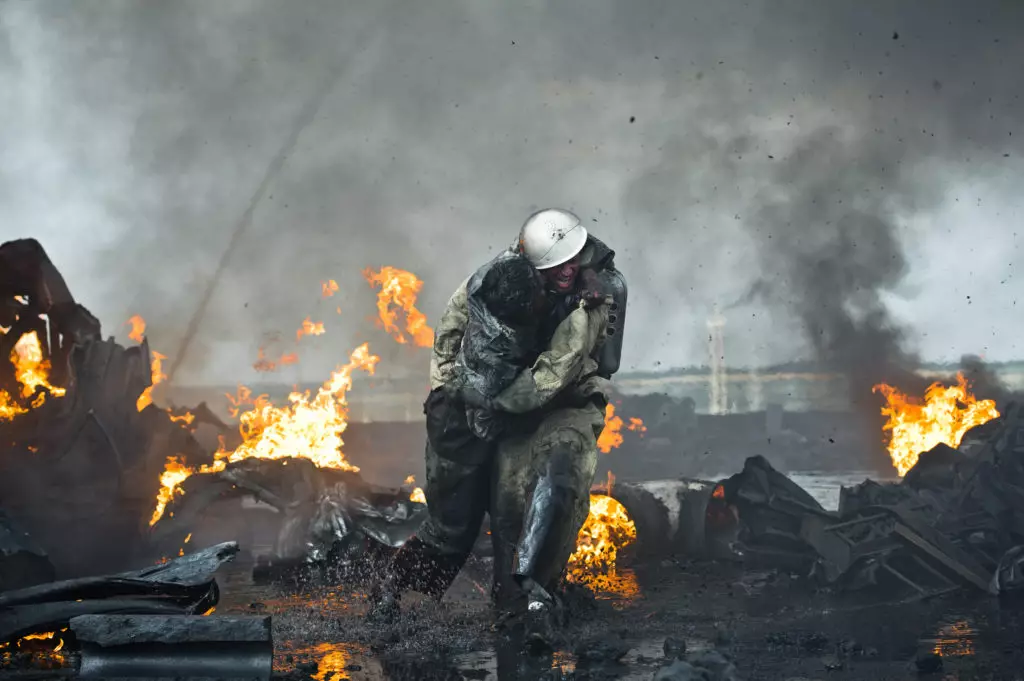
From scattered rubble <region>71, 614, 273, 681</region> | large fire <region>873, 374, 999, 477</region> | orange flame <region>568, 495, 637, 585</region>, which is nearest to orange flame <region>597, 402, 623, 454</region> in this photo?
large fire <region>873, 374, 999, 477</region>

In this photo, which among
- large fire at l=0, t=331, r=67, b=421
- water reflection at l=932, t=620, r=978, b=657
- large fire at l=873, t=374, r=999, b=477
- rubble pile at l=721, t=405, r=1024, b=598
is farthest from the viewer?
large fire at l=873, t=374, r=999, b=477

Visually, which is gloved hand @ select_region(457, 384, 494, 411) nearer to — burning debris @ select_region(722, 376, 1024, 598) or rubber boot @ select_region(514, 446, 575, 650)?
rubber boot @ select_region(514, 446, 575, 650)

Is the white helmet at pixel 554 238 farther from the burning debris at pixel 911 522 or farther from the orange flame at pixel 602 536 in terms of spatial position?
the orange flame at pixel 602 536

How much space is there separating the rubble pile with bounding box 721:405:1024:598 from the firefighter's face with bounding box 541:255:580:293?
294 centimetres

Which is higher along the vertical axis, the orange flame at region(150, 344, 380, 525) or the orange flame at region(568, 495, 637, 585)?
the orange flame at region(150, 344, 380, 525)

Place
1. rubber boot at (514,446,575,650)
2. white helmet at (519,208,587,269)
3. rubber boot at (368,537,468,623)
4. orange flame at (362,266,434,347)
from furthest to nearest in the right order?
orange flame at (362,266,434,347) → rubber boot at (368,537,468,623) → white helmet at (519,208,587,269) → rubber boot at (514,446,575,650)

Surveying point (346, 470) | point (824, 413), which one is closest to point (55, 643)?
point (346, 470)

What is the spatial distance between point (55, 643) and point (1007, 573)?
542 cm

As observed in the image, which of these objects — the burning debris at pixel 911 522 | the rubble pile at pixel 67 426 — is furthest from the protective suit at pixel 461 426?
the rubble pile at pixel 67 426

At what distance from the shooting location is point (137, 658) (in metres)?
3.97

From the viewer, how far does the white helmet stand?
494 cm

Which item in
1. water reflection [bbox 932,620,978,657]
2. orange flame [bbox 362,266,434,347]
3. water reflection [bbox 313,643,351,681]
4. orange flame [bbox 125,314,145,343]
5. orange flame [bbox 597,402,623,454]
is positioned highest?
orange flame [bbox 125,314,145,343]

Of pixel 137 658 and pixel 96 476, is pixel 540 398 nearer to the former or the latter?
pixel 137 658

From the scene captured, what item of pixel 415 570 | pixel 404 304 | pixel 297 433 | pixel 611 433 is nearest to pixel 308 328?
pixel 404 304
